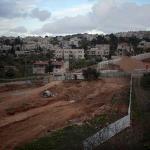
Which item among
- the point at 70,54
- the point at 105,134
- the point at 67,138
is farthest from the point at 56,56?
the point at 105,134

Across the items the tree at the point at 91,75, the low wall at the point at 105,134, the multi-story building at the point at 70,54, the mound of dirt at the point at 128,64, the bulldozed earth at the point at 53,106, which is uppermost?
the multi-story building at the point at 70,54

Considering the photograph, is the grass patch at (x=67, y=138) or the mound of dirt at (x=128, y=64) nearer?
the grass patch at (x=67, y=138)

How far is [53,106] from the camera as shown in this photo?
29.6 metres

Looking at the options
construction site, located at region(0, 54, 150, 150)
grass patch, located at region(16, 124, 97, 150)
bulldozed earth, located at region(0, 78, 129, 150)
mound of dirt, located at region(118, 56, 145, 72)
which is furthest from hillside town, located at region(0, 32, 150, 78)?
grass patch, located at region(16, 124, 97, 150)

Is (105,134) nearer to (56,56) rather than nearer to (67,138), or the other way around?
(67,138)

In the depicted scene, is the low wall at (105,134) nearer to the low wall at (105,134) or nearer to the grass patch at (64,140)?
the low wall at (105,134)

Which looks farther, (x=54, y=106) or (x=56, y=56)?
(x=56, y=56)

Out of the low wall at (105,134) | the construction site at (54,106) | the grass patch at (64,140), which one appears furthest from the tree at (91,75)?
the low wall at (105,134)

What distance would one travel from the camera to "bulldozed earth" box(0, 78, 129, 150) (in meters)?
21.7

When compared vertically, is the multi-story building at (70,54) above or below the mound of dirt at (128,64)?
above

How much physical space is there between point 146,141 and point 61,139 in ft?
13.5

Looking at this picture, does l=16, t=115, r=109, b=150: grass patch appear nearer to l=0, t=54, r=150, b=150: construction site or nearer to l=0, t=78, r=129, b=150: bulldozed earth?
l=0, t=54, r=150, b=150: construction site

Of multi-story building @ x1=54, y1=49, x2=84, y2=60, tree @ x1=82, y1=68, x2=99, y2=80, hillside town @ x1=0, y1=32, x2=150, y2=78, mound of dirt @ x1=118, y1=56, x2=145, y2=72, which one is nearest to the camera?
tree @ x1=82, y1=68, x2=99, y2=80

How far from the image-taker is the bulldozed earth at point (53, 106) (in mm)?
21695
